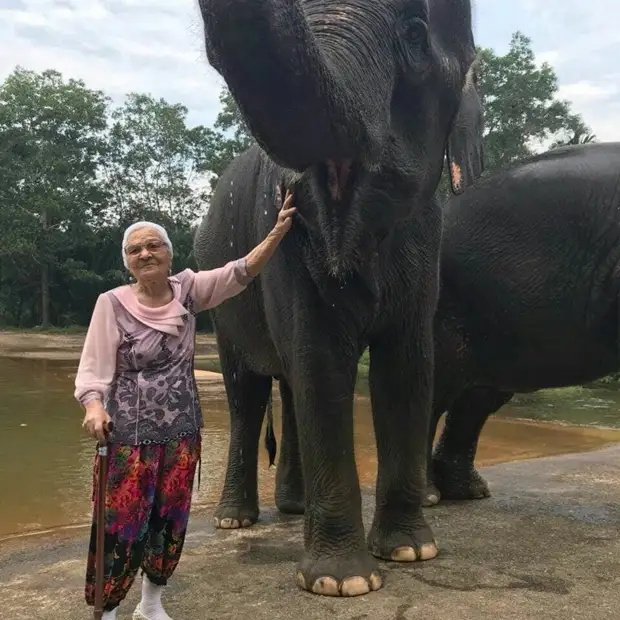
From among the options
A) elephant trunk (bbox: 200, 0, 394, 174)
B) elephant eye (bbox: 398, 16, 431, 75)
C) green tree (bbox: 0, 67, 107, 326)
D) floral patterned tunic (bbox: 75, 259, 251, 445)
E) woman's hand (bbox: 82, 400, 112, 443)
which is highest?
green tree (bbox: 0, 67, 107, 326)

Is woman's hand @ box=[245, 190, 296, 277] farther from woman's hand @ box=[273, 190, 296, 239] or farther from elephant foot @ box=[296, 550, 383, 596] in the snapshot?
elephant foot @ box=[296, 550, 383, 596]

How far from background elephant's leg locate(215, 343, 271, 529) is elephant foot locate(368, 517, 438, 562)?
96 centimetres

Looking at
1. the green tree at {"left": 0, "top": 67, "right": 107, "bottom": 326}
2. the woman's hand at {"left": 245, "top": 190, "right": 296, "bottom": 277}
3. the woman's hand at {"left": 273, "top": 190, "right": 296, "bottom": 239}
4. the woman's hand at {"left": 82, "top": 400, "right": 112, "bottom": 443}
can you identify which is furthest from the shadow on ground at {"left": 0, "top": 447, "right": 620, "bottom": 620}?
the green tree at {"left": 0, "top": 67, "right": 107, "bottom": 326}

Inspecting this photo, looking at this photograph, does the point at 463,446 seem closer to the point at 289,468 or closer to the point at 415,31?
the point at 289,468

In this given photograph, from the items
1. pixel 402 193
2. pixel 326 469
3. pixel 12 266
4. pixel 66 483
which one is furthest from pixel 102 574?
pixel 12 266

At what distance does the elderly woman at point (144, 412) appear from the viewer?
8.04 ft

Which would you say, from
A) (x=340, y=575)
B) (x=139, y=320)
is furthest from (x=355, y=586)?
(x=139, y=320)

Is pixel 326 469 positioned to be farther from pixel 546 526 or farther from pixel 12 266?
pixel 12 266

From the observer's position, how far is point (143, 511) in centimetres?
248

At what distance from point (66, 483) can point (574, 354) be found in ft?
11.7

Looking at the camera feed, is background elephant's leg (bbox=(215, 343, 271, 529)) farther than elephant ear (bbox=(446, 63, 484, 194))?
Yes

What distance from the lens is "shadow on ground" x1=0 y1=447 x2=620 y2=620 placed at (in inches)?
107

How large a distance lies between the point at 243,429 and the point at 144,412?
6.08 feet

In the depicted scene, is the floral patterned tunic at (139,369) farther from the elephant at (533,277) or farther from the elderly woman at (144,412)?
the elephant at (533,277)
